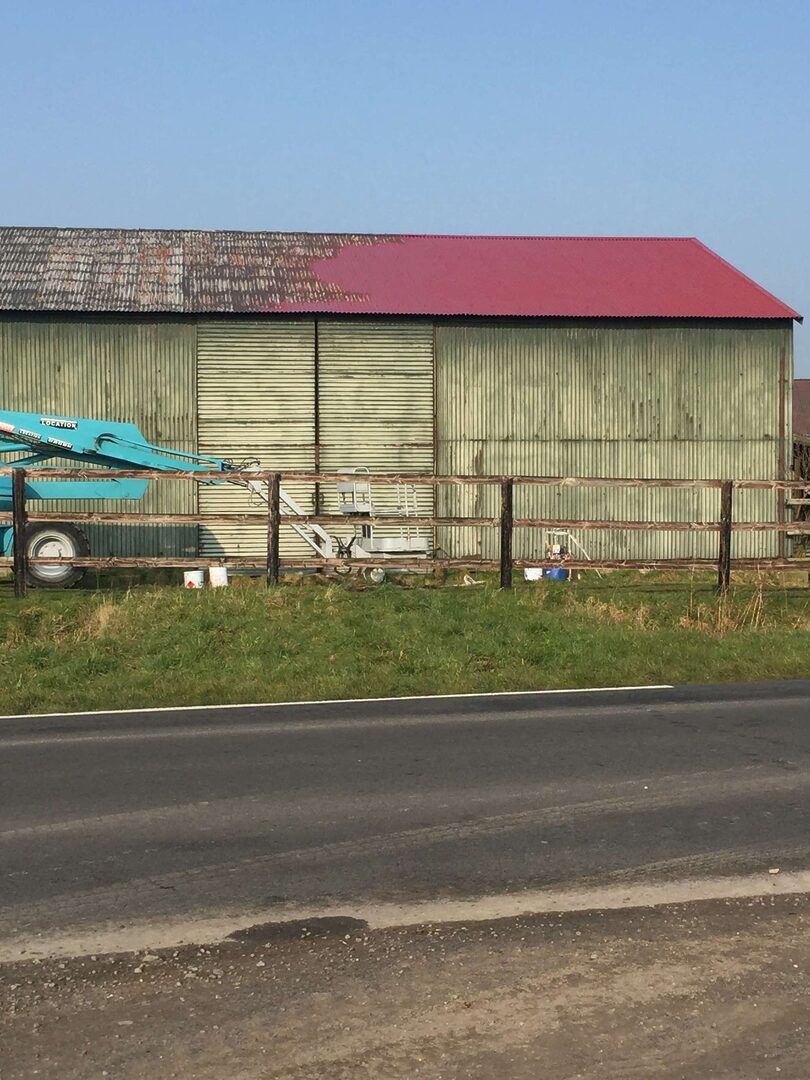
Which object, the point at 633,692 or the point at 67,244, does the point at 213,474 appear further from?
the point at 67,244

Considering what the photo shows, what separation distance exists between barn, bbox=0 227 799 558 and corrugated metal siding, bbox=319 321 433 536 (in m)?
0.04

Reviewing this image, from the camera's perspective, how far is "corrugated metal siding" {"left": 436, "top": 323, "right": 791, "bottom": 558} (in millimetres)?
28906

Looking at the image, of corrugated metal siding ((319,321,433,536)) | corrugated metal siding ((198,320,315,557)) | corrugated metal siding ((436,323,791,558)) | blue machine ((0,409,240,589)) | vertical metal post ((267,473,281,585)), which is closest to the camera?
vertical metal post ((267,473,281,585))

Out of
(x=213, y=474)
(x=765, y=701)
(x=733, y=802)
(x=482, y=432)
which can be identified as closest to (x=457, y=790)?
(x=733, y=802)

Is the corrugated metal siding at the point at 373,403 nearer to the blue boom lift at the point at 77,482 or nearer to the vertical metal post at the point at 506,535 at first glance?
the blue boom lift at the point at 77,482

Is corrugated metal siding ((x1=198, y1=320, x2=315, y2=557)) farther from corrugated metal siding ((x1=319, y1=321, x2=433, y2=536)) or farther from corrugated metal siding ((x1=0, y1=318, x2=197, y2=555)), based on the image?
corrugated metal siding ((x1=0, y1=318, x2=197, y2=555))

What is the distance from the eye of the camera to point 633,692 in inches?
494

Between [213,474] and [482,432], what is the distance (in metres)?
10.7

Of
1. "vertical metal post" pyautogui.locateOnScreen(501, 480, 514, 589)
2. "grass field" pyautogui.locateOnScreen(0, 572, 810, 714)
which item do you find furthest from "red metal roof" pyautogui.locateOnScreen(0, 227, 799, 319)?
"grass field" pyautogui.locateOnScreen(0, 572, 810, 714)

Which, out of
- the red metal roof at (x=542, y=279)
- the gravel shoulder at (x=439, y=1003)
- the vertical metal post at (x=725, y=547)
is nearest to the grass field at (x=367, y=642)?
the vertical metal post at (x=725, y=547)

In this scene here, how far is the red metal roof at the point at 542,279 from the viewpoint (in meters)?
29.3

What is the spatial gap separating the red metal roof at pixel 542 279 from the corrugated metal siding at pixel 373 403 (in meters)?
0.71

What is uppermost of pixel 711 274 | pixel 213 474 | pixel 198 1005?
pixel 711 274

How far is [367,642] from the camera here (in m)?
15.1
